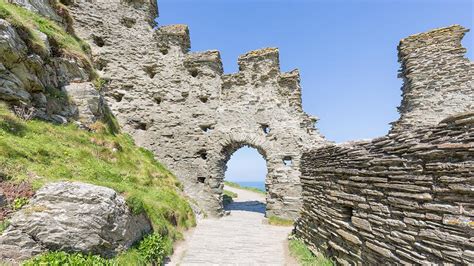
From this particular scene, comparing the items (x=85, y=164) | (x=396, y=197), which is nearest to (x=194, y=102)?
(x=85, y=164)

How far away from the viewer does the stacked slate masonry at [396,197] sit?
353cm

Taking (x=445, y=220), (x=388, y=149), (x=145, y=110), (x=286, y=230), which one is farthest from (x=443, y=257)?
(x=145, y=110)

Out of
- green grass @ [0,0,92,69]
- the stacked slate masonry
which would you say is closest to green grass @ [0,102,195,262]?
green grass @ [0,0,92,69]

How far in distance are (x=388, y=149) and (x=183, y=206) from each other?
8626 millimetres

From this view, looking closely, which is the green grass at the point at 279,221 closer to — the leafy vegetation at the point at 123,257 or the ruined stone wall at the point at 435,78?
the ruined stone wall at the point at 435,78

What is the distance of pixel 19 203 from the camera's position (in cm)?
519

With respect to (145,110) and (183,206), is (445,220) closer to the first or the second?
(183,206)

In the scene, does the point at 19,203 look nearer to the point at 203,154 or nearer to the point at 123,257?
the point at 123,257

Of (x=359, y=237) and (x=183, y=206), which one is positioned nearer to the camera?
(x=359, y=237)

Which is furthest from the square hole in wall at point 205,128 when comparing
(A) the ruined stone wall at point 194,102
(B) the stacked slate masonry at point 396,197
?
(B) the stacked slate masonry at point 396,197

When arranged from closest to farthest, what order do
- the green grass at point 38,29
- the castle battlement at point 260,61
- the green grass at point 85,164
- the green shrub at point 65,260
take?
the green shrub at point 65,260
the green grass at point 85,164
the green grass at point 38,29
the castle battlement at point 260,61

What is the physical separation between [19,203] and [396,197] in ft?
22.1

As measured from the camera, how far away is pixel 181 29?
57.8 feet

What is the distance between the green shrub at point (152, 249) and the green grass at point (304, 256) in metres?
3.71
